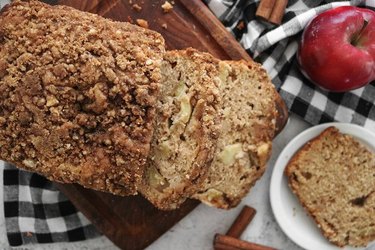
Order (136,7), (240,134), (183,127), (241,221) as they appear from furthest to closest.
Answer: (241,221)
(136,7)
(240,134)
(183,127)

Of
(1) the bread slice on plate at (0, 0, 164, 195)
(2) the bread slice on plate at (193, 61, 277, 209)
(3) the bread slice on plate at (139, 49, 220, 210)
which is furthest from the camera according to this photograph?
(2) the bread slice on plate at (193, 61, 277, 209)

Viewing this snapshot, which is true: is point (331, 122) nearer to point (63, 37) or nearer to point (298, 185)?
point (298, 185)

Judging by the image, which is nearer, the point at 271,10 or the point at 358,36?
the point at 358,36

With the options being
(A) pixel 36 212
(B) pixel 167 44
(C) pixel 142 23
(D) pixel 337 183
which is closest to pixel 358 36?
(D) pixel 337 183

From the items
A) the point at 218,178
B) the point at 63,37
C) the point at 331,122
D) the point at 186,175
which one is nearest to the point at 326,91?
the point at 331,122

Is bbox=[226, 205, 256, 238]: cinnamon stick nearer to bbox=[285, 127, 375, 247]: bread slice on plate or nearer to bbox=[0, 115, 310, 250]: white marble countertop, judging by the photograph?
bbox=[0, 115, 310, 250]: white marble countertop

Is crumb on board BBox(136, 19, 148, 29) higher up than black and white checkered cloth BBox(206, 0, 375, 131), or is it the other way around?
crumb on board BBox(136, 19, 148, 29)

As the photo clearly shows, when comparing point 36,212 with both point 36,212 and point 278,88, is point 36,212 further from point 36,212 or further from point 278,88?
point 278,88

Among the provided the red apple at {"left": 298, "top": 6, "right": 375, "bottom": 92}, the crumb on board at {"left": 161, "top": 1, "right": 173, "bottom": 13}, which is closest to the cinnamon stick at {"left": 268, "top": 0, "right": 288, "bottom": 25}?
the red apple at {"left": 298, "top": 6, "right": 375, "bottom": 92}

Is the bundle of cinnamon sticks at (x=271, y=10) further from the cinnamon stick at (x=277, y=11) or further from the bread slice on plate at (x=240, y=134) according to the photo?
the bread slice on plate at (x=240, y=134)
